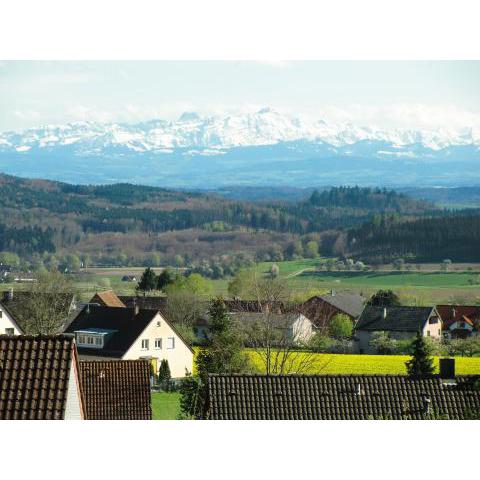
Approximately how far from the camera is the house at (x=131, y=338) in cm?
2217

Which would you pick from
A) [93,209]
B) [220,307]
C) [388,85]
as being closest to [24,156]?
[93,209]

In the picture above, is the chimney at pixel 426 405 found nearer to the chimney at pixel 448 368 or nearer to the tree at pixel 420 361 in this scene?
the chimney at pixel 448 368

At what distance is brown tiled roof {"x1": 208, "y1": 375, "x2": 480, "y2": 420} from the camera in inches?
377

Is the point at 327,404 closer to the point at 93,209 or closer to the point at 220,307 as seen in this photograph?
the point at 220,307

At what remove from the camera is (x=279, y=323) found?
1802cm

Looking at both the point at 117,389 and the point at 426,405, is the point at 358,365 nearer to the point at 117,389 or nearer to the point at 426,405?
the point at 117,389

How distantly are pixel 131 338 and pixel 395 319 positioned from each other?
7.84 metres

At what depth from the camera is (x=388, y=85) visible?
29.5 m

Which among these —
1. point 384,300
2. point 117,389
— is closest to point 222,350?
point 117,389

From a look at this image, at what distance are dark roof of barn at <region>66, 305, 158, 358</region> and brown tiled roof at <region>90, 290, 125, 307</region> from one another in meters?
2.37

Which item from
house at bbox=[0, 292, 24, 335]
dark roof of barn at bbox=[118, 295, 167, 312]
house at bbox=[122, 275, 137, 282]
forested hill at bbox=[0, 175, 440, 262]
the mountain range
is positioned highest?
the mountain range

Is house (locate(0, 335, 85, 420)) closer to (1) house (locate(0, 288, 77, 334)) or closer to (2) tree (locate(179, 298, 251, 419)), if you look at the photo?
(2) tree (locate(179, 298, 251, 419))

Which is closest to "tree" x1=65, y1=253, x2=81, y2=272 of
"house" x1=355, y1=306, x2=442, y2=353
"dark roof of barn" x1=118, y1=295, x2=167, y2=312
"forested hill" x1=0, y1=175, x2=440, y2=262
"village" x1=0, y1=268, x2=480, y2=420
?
"forested hill" x1=0, y1=175, x2=440, y2=262

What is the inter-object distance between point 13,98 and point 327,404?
18525 millimetres
